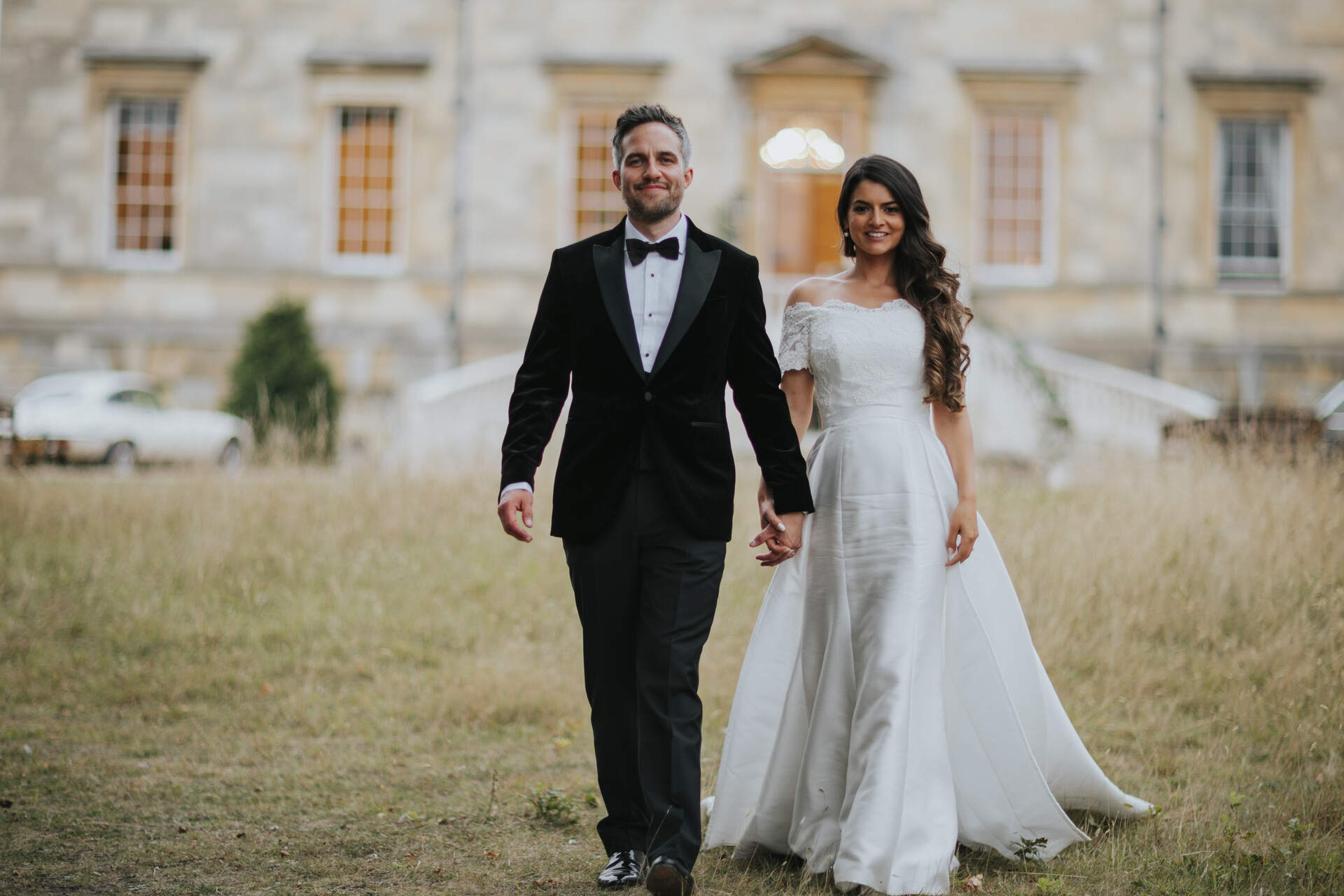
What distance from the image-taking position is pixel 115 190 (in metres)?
22.0

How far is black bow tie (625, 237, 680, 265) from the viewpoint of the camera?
396 cm

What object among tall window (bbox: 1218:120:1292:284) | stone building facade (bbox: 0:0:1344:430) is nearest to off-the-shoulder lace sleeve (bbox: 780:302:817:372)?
stone building facade (bbox: 0:0:1344:430)

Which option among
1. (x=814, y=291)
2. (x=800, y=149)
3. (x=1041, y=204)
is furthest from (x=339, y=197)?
(x=814, y=291)

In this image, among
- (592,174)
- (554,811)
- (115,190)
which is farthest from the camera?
(115,190)

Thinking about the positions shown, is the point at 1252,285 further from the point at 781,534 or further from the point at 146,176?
the point at 781,534

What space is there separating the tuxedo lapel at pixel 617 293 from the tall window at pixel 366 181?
18.6 meters

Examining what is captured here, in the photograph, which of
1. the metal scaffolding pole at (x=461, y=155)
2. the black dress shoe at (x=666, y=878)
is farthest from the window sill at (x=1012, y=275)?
the black dress shoe at (x=666, y=878)

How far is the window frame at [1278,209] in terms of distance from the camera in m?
21.6

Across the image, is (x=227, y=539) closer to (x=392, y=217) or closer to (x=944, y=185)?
(x=392, y=217)

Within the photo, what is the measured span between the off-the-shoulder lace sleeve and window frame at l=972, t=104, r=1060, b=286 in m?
17.8

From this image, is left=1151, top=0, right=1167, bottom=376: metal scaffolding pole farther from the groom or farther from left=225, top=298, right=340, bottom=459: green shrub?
the groom

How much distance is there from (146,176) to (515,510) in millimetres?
20659

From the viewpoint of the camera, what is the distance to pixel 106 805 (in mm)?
5094

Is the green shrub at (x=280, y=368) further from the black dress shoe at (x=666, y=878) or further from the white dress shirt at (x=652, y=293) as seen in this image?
the black dress shoe at (x=666, y=878)
